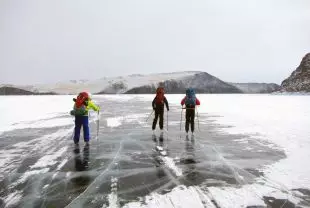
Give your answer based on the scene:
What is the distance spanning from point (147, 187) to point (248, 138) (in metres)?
7.46

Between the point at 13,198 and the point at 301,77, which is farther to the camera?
the point at 301,77

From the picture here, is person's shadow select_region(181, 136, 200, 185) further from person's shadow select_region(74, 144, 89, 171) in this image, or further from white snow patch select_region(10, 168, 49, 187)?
white snow patch select_region(10, 168, 49, 187)

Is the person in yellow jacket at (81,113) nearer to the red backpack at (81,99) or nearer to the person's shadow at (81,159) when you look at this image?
the red backpack at (81,99)

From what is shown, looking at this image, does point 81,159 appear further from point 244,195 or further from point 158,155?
point 244,195

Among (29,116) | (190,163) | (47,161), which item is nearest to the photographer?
(190,163)

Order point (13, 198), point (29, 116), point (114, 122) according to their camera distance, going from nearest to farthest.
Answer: point (13, 198)
point (114, 122)
point (29, 116)

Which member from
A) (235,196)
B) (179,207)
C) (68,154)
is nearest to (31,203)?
(179,207)

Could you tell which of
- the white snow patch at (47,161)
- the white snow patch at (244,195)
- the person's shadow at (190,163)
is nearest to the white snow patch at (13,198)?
the white snow patch at (47,161)

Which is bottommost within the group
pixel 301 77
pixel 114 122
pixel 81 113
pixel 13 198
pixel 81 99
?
pixel 13 198

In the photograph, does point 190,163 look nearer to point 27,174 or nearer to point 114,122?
point 27,174

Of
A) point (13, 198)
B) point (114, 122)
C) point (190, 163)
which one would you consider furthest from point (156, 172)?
point (114, 122)

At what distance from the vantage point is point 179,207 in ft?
16.7

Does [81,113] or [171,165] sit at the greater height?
[81,113]

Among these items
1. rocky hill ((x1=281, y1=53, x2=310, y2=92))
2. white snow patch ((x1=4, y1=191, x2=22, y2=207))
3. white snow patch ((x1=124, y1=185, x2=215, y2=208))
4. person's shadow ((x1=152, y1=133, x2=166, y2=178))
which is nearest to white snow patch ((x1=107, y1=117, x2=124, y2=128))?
person's shadow ((x1=152, y1=133, x2=166, y2=178))
